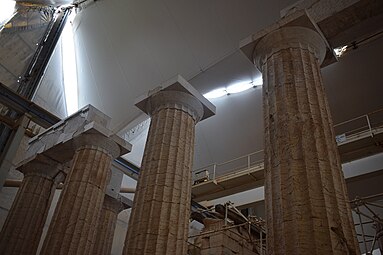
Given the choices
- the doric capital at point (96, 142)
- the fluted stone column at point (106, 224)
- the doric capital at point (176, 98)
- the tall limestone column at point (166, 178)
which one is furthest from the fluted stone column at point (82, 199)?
the fluted stone column at point (106, 224)

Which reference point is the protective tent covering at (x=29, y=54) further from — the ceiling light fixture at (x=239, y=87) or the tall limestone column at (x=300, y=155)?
the tall limestone column at (x=300, y=155)

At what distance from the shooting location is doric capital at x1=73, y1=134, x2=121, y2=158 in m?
10.5

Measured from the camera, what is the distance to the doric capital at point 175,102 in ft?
27.8

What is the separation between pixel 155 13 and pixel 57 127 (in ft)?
19.4

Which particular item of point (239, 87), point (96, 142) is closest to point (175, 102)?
point (96, 142)

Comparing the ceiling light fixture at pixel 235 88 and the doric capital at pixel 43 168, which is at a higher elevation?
the ceiling light fixture at pixel 235 88

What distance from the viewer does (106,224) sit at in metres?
14.6

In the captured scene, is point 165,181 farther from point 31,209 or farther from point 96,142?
point 31,209

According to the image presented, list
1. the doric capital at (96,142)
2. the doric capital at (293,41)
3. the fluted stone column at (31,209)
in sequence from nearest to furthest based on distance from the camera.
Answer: the doric capital at (293,41), the doric capital at (96,142), the fluted stone column at (31,209)

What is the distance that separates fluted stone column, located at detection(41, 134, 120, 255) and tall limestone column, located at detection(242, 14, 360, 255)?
5563 mm

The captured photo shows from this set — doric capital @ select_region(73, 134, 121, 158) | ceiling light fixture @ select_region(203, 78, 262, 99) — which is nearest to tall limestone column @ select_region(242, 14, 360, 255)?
doric capital @ select_region(73, 134, 121, 158)

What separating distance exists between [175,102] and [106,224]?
8.05m

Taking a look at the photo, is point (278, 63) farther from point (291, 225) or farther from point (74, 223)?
point (74, 223)

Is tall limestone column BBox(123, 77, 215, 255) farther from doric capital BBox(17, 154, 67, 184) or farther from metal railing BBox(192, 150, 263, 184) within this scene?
metal railing BBox(192, 150, 263, 184)
